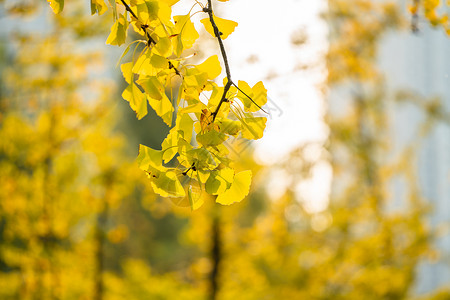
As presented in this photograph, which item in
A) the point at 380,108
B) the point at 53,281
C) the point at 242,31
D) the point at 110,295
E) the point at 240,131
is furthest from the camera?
the point at 380,108

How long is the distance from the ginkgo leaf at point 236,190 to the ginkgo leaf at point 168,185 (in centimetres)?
4

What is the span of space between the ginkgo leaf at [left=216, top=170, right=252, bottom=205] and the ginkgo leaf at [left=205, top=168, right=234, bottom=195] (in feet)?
0.03

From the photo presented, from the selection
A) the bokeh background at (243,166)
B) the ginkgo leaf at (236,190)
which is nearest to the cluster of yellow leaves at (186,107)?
the ginkgo leaf at (236,190)

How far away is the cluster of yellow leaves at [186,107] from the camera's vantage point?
1.35 feet

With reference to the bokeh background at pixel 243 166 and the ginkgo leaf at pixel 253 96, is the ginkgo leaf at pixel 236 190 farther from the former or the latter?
the bokeh background at pixel 243 166

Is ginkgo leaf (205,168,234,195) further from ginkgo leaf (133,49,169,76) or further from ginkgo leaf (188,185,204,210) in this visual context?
ginkgo leaf (133,49,169,76)

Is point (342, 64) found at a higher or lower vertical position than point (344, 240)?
higher

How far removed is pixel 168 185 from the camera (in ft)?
1.35

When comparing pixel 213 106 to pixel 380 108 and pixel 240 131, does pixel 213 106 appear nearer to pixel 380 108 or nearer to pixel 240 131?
pixel 240 131

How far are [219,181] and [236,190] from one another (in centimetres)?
3

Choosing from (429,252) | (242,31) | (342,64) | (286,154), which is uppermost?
(342,64)

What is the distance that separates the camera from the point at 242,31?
1978mm

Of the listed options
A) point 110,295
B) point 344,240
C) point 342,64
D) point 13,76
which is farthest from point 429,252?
point 13,76

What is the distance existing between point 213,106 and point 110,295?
3.06m
